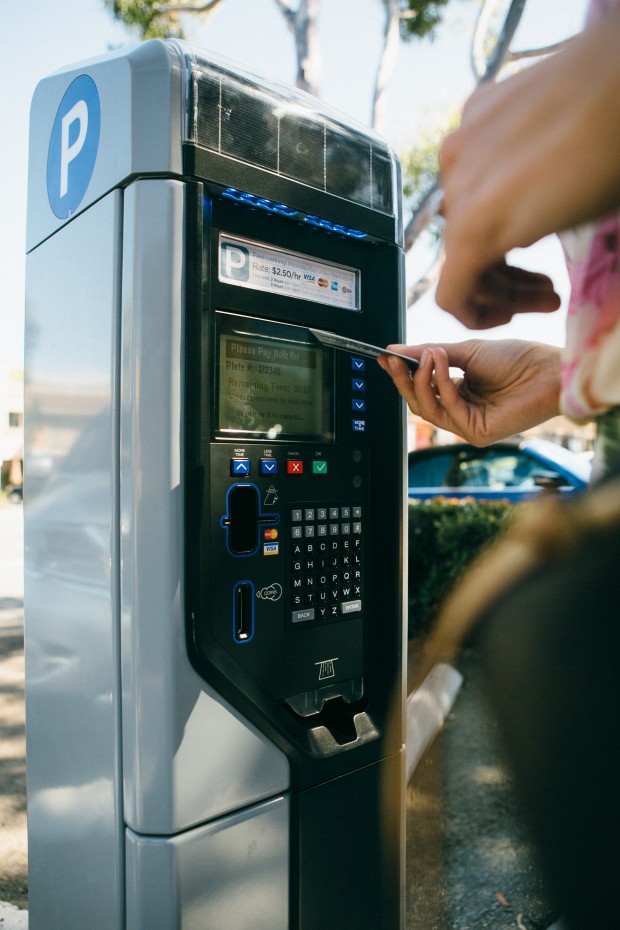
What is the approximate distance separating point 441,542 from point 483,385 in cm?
420

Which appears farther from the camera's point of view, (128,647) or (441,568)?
(441,568)

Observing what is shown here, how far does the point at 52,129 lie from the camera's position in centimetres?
165

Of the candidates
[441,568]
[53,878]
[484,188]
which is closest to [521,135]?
[484,188]

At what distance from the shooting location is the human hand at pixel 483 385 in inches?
54.6

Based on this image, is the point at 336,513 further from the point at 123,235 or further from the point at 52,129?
the point at 52,129

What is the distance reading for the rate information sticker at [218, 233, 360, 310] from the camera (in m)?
1.48

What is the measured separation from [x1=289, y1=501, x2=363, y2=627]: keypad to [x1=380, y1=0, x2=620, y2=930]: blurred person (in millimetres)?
763

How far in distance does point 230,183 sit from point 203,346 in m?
0.33

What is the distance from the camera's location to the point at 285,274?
62.1 inches

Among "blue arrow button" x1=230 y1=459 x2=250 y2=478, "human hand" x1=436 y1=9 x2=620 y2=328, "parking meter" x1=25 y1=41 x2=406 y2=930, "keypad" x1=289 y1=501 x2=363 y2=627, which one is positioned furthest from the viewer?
"keypad" x1=289 y1=501 x2=363 y2=627

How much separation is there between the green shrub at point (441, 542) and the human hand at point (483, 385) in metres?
4.03

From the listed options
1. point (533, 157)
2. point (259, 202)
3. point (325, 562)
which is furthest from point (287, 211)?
point (533, 157)

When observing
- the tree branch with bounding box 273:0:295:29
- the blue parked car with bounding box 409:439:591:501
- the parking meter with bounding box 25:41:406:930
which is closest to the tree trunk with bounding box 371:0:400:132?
the tree branch with bounding box 273:0:295:29

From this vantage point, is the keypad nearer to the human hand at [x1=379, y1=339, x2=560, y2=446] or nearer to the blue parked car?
the human hand at [x1=379, y1=339, x2=560, y2=446]
